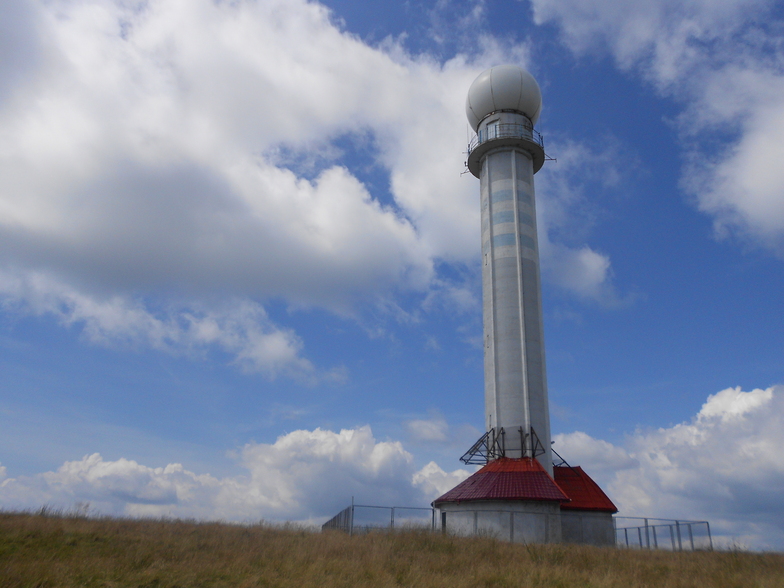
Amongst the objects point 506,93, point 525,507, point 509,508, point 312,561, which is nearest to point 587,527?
point 525,507

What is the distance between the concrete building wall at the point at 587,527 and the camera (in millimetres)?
35844

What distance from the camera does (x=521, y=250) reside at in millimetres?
41719

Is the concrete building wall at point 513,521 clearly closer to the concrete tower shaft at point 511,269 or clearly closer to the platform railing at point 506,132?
the concrete tower shaft at point 511,269

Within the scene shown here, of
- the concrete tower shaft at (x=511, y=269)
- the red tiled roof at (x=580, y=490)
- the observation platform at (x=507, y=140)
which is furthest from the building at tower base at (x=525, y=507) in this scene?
the observation platform at (x=507, y=140)

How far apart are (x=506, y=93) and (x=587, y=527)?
32.3 metres

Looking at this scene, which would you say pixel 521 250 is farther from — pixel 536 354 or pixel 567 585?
pixel 567 585

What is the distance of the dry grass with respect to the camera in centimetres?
1669

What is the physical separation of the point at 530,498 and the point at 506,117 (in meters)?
28.7

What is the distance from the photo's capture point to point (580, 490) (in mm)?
38438

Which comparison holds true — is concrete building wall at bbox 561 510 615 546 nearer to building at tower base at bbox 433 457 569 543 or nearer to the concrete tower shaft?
the concrete tower shaft

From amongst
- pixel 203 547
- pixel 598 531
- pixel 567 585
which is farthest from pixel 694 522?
pixel 203 547

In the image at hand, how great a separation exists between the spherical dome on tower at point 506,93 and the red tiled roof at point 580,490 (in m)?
27.6

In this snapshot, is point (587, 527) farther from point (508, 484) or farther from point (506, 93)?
point (506, 93)

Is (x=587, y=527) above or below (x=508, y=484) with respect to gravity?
below
